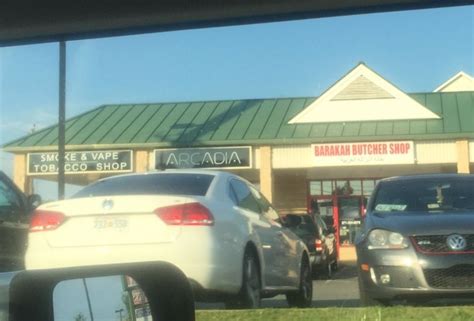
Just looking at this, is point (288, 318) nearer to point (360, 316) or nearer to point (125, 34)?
point (360, 316)

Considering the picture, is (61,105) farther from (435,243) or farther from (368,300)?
(435,243)

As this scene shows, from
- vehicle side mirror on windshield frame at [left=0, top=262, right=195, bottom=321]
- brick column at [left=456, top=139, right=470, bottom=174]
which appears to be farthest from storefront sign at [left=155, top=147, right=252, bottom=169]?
vehicle side mirror on windshield frame at [left=0, top=262, right=195, bottom=321]

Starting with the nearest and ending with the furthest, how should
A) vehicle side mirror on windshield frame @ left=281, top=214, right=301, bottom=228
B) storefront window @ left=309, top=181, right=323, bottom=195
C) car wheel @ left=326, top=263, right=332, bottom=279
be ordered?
vehicle side mirror on windshield frame @ left=281, top=214, right=301, bottom=228, car wheel @ left=326, top=263, right=332, bottom=279, storefront window @ left=309, top=181, right=323, bottom=195

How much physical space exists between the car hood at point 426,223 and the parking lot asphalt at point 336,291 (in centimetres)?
108

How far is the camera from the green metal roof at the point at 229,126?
10039mm

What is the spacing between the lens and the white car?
238 inches

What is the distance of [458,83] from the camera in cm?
1270

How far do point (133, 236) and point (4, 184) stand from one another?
68.0 inches

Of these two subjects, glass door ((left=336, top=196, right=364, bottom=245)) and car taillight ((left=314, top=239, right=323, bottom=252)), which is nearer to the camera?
glass door ((left=336, top=196, right=364, bottom=245))

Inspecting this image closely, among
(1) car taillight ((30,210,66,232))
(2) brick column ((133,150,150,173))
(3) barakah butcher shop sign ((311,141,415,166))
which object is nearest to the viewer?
(1) car taillight ((30,210,66,232))

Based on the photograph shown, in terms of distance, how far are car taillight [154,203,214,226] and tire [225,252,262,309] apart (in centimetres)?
71

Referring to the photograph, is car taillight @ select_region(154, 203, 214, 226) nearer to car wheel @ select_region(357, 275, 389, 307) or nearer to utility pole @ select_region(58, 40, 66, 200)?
utility pole @ select_region(58, 40, 66, 200)

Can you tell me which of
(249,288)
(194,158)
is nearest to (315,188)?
(194,158)

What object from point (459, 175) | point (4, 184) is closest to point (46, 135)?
point (4, 184)
